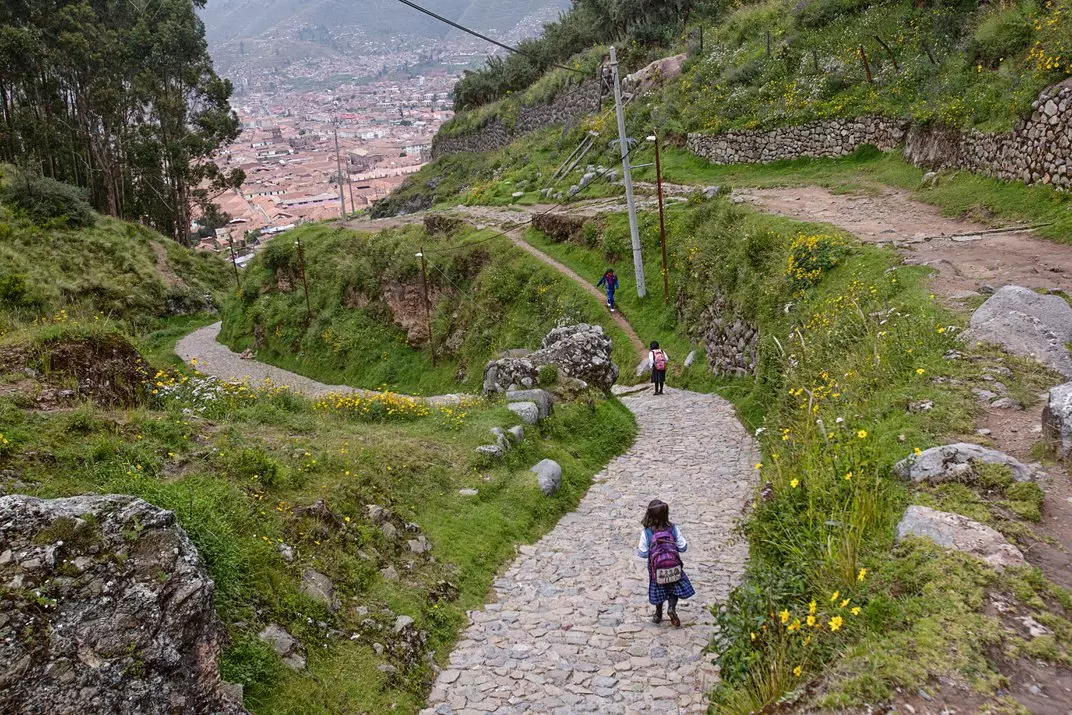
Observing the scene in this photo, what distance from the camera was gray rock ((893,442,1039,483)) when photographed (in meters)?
5.85

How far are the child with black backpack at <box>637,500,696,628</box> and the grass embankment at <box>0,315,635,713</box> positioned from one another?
7.10ft

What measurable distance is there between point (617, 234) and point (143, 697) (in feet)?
76.3

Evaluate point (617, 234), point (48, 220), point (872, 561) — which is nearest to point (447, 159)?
point (48, 220)

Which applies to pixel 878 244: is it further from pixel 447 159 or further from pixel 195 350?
pixel 447 159

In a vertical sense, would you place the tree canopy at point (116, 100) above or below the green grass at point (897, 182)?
above

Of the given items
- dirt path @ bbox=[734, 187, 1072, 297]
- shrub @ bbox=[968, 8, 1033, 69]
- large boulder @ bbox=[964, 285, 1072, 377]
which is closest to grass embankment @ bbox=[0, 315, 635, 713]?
large boulder @ bbox=[964, 285, 1072, 377]

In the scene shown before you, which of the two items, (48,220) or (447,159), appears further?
(447,159)

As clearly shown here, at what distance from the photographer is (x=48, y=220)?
36062 mm

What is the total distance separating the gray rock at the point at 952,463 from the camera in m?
5.85

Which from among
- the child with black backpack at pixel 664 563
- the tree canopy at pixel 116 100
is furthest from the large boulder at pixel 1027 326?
the tree canopy at pixel 116 100

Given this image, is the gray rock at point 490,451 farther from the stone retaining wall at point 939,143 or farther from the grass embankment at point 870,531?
the stone retaining wall at point 939,143

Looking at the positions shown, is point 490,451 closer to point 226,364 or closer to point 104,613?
point 104,613

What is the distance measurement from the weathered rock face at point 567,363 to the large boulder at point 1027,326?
334 inches

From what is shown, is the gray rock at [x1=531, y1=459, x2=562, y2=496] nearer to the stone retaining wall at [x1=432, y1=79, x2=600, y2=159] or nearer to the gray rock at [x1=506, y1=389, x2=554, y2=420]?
the gray rock at [x1=506, y1=389, x2=554, y2=420]
